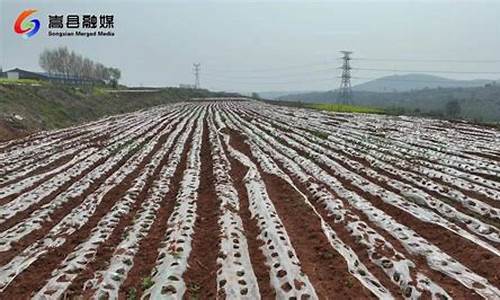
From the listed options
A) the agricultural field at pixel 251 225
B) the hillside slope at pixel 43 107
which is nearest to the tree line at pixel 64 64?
the hillside slope at pixel 43 107

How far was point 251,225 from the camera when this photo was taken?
26.9 feet

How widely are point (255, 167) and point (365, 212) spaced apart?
548cm

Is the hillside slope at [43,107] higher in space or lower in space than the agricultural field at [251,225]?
higher

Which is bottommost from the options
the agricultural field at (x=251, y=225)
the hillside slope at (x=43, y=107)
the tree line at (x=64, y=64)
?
the agricultural field at (x=251, y=225)

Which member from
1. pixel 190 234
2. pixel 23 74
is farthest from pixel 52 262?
pixel 23 74

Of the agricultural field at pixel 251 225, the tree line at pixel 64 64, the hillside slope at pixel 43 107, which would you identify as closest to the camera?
the agricultural field at pixel 251 225

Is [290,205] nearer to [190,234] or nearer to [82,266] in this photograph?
[190,234]

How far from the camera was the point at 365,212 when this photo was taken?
8.68 meters

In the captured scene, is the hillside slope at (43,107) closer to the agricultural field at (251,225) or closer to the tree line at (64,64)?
the agricultural field at (251,225)

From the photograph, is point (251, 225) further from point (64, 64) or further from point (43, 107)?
point (64, 64)

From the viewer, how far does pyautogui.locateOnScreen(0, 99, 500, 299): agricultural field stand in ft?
18.9

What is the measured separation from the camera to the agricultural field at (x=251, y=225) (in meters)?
5.75

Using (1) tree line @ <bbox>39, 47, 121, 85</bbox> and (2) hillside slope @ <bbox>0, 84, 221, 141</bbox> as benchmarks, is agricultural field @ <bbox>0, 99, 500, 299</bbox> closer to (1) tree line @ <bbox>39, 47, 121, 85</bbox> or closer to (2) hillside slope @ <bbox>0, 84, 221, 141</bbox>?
(2) hillside slope @ <bbox>0, 84, 221, 141</bbox>

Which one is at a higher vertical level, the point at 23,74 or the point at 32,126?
the point at 23,74
